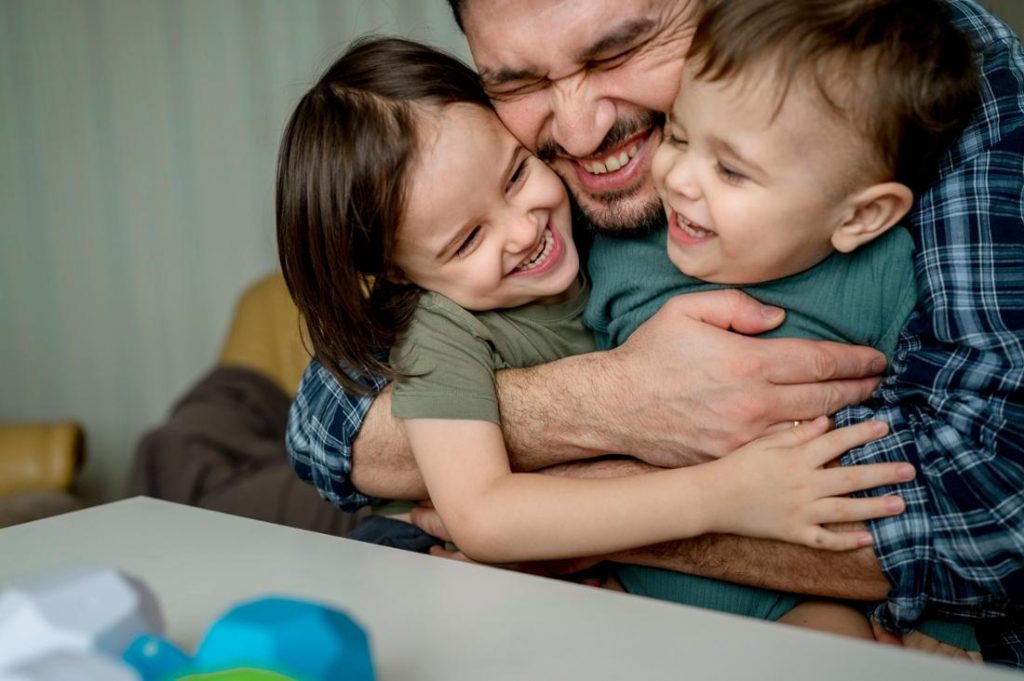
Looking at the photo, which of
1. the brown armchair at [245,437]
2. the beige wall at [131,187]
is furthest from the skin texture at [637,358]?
the beige wall at [131,187]

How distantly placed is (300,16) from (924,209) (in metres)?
2.97

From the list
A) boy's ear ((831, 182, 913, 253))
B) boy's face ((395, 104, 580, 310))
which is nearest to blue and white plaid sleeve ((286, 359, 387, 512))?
boy's face ((395, 104, 580, 310))

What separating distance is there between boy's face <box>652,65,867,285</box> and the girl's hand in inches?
9.1

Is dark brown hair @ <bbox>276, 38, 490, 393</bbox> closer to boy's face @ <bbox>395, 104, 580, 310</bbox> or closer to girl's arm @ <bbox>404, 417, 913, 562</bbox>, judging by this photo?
boy's face @ <bbox>395, 104, 580, 310</bbox>

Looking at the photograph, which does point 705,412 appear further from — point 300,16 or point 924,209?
point 300,16

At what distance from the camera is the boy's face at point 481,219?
3.98 ft

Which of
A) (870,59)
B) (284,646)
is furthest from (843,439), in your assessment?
(284,646)

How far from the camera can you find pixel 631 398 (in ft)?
4.06

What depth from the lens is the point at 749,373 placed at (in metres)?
1.17

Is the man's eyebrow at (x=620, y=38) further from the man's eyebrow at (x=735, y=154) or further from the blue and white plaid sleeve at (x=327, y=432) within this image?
the blue and white plaid sleeve at (x=327, y=432)

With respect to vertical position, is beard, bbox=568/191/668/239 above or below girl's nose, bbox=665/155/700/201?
below

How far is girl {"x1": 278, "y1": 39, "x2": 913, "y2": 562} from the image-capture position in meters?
1.08

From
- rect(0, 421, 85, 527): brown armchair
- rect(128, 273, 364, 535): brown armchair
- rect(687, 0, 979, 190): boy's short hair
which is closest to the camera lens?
rect(687, 0, 979, 190): boy's short hair

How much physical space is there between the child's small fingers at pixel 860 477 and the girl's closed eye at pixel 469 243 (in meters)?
0.50
